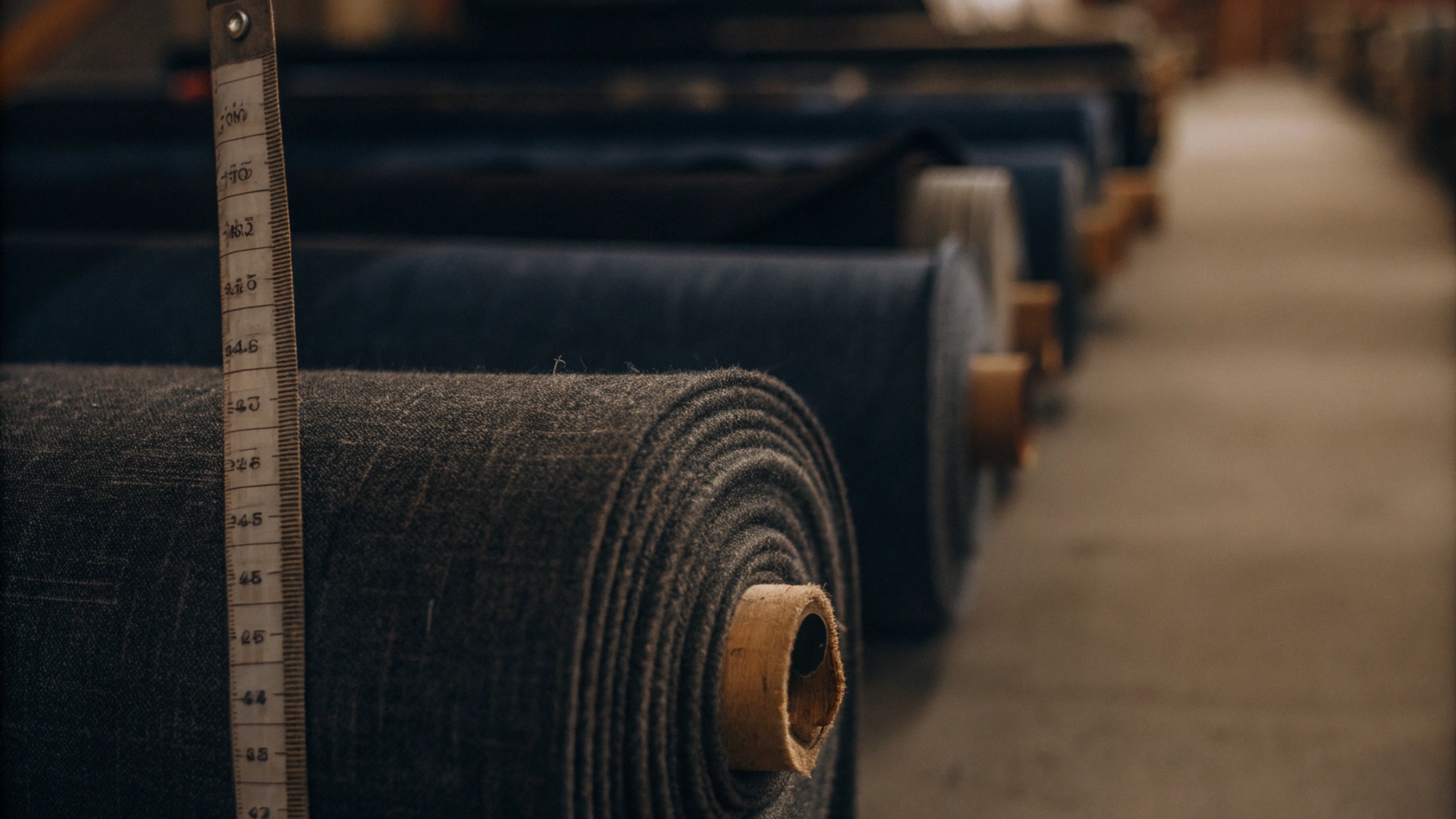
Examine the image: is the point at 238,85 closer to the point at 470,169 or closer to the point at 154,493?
the point at 154,493

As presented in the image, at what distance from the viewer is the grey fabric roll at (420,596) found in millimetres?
578

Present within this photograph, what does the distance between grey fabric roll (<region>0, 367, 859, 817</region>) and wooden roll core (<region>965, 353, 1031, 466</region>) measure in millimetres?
692

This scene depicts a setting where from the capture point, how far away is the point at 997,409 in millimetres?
1389

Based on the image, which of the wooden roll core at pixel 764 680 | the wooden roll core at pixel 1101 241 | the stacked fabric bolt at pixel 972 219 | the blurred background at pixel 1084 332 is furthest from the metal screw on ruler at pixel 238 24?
the wooden roll core at pixel 1101 241

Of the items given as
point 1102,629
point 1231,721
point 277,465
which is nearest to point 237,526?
point 277,465

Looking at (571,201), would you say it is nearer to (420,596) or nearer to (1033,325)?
(1033,325)

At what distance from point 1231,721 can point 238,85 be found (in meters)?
1.11

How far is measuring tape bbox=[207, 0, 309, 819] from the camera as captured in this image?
59 cm

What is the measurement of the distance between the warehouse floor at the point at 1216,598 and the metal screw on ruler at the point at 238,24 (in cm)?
85

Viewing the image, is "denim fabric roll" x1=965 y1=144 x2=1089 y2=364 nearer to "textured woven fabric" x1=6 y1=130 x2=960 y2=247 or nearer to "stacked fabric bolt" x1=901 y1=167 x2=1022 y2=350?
"stacked fabric bolt" x1=901 y1=167 x2=1022 y2=350

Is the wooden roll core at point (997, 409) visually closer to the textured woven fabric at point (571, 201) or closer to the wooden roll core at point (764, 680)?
the textured woven fabric at point (571, 201)

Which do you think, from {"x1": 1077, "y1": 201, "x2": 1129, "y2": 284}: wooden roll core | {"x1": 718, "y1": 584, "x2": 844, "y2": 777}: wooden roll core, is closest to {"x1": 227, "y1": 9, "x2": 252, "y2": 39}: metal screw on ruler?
{"x1": 718, "y1": 584, "x2": 844, "y2": 777}: wooden roll core

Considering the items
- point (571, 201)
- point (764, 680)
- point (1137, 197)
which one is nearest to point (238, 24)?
point (764, 680)

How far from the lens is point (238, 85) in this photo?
622 millimetres
